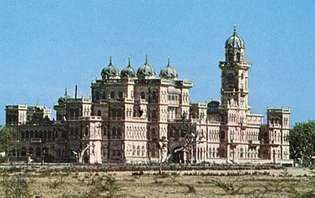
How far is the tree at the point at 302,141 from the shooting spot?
16688 centimetres

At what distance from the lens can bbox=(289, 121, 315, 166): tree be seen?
6570 inches

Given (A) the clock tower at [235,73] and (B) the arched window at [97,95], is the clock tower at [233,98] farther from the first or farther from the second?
(B) the arched window at [97,95]

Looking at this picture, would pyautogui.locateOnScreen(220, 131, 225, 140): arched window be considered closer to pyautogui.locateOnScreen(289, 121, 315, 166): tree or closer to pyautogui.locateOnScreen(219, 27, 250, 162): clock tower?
pyautogui.locateOnScreen(219, 27, 250, 162): clock tower

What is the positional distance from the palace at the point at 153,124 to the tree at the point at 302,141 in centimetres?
349

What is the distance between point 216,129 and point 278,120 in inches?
687

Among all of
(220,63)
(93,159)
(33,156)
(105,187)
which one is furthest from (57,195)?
(220,63)

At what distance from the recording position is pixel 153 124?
5945 inches

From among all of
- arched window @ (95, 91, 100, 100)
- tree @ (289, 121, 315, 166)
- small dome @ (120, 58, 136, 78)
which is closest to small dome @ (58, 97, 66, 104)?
arched window @ (95, 91, 100, 100)

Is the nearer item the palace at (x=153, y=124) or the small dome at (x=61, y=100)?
the palace at (x=153, y=124)

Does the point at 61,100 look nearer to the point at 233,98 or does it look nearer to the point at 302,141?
the point at 233,98

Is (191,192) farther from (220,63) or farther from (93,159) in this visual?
(220,63)

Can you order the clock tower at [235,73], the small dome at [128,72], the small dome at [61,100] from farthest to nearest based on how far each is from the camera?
the clock tower at [235,73], the small dome at [61,100], the small dome at [128,72]

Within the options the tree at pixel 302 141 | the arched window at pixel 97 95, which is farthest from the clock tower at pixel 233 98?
the arched window at pixel 97 95

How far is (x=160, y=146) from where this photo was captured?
149125 mm
